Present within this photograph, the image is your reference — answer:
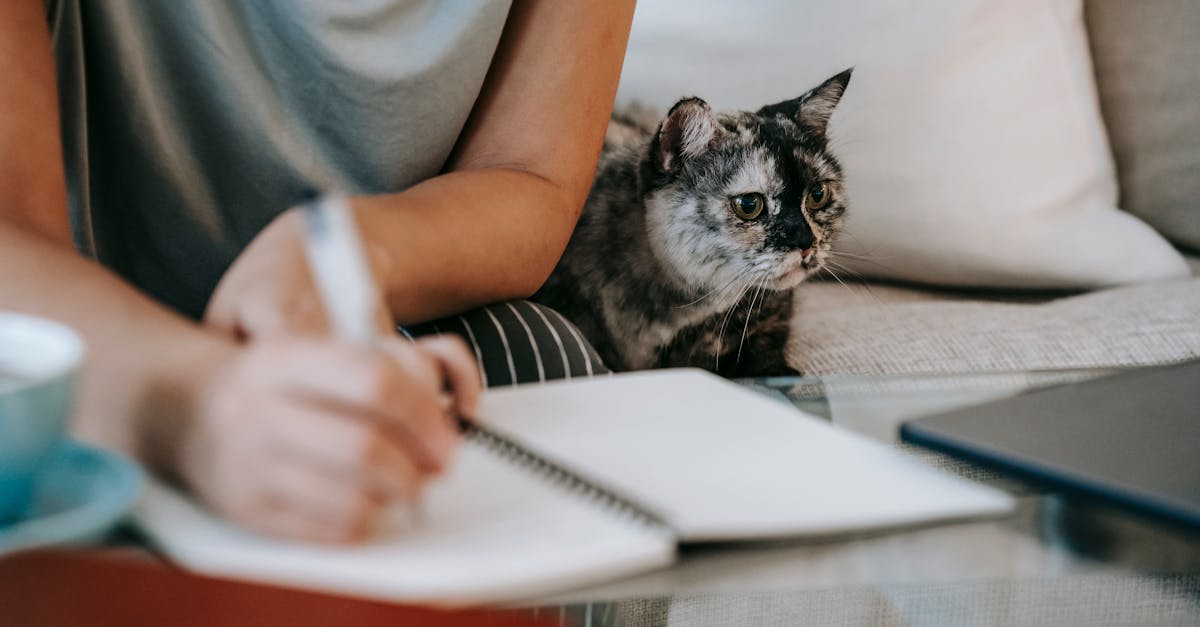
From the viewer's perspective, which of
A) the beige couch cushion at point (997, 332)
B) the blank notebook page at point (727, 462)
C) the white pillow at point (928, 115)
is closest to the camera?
the blank notebook page at point (727, 462)

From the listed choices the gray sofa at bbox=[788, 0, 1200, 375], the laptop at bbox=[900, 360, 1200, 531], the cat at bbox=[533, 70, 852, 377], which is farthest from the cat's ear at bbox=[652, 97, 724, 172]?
the laptop at bbox=[900, 360, 1200, 531]

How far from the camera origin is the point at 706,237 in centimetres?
112

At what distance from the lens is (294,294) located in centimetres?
46

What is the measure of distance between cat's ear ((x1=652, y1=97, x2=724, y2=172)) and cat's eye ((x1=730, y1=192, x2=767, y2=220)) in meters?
0.07

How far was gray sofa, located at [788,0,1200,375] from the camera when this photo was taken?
100 cm

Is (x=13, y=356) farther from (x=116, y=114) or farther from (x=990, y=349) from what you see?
(x=990, y=349)

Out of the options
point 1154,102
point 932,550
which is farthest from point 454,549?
point 1154,102

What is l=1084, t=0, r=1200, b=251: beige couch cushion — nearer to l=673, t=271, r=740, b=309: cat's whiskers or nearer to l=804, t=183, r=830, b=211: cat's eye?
l=804, t=183, r=830, b=211: cat's eye

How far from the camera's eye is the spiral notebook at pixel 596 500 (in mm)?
356

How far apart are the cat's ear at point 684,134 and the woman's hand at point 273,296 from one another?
608mm

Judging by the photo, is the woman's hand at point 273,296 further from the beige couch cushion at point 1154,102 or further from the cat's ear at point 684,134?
the beige couch cushion at point 1154,102

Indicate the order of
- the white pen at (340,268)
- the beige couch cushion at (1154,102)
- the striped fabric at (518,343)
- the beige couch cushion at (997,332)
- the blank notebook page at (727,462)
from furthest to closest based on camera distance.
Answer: the beige couch cushion at (1154,102) → the beige couch cushion at (997,332) → the striped fabric at (518,343) → the blank notebook page at (727,462) → the white pen at (340,268)

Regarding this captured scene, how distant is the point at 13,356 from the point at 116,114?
470 millimetres

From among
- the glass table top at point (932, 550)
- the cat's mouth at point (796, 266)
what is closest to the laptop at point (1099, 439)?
the glass table top at point (932, 550)
